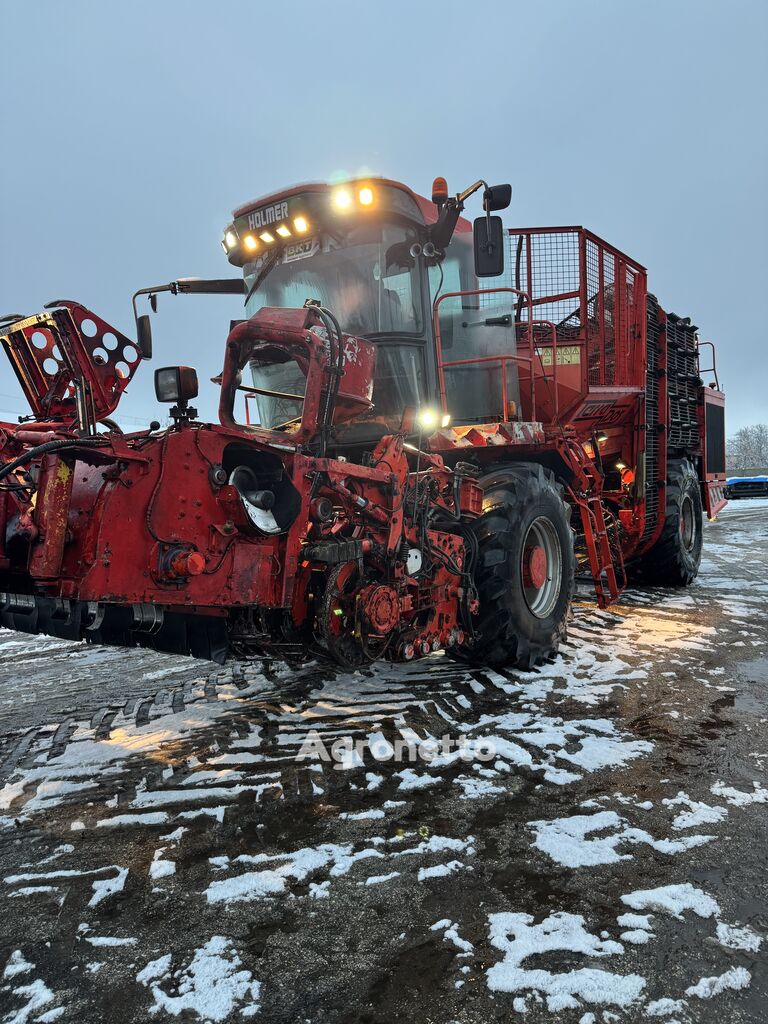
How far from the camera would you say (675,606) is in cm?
691

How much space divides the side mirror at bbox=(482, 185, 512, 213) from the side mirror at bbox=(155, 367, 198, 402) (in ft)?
7.14

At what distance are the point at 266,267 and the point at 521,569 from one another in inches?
112

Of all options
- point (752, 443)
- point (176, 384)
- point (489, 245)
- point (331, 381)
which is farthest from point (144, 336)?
point (752, 443)

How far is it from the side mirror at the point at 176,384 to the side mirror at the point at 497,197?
218 centimetres

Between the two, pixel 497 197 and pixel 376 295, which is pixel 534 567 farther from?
pixel 497 197

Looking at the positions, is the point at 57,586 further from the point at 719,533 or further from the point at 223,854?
the point at 719,533

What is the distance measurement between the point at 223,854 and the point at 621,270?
21.4 feet

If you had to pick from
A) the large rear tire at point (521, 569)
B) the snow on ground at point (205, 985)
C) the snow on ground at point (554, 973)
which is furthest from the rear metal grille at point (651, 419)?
the snow on ground at point (205, 985)

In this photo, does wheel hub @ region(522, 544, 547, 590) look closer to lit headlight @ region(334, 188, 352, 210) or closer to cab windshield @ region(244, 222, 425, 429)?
cab windshield @ region(244, 222, 425, 429)

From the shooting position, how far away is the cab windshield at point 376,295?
4.44 metres

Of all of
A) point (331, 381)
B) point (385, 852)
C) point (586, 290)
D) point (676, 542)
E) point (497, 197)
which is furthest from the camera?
point (676, 542)

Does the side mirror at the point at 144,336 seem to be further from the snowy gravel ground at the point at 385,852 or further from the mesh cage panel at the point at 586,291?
the mesh cage panel at the point at 586,291

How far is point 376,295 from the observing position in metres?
4.46

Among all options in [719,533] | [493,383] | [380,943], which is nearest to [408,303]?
[493,383]
